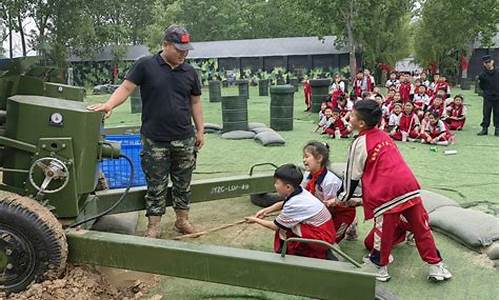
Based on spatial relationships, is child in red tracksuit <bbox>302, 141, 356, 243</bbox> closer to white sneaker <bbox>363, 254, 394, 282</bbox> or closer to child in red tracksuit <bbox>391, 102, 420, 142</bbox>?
white sneaker <bbox>363, 254, 394, 282</bbox>

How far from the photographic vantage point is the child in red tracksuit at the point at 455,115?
35.2ft

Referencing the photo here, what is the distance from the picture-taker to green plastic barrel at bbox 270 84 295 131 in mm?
10780

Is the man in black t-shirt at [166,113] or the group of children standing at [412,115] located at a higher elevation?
the man in black t-shirt at [166,113]

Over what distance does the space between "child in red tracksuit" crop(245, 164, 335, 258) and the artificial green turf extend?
348 millimetres

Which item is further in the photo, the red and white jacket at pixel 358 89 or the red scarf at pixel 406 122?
the red and white jacket at pixel 358 89

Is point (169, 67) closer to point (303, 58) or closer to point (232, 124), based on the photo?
point (232, 124)

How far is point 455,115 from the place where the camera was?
1074cm

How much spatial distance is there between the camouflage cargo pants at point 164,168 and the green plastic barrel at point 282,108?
6712 millimetres

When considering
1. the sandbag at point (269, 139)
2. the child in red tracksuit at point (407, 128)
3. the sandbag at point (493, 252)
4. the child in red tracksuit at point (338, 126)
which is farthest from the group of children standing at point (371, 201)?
the child in red tracksuit at point (338, 126)

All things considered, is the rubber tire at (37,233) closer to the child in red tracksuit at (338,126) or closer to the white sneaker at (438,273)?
the white sneaker at (438,273)

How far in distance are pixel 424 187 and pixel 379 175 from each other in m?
2.80

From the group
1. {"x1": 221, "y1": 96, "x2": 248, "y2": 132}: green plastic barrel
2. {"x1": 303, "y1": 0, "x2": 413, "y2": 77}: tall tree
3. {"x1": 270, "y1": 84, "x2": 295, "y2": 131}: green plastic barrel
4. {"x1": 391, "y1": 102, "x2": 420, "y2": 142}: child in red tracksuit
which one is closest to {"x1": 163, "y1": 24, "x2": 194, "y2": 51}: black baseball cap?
{"x1": 221, "y1": 96, "x2": 248, "y2": 132}: green plastic barrel

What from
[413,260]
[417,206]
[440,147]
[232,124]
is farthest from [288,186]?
[232,124]

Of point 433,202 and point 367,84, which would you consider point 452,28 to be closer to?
point 367,84
